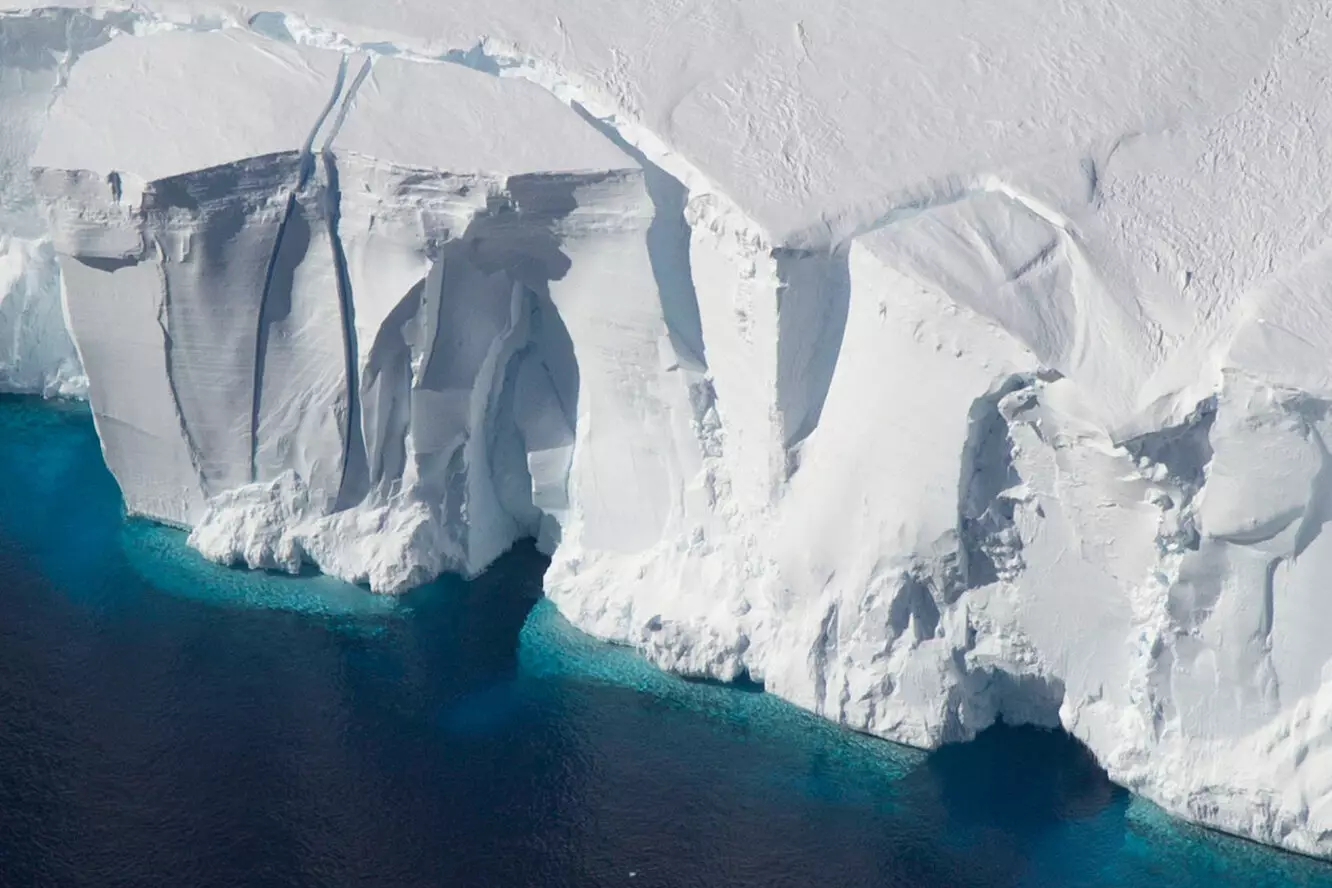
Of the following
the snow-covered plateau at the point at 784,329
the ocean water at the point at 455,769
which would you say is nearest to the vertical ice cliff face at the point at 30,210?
the snow-covered plateau at the point at 784,329

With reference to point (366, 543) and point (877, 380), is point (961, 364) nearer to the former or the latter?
point (877, 380)

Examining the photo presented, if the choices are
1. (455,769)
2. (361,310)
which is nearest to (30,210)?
(361,310)

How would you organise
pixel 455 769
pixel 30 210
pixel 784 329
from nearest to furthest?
pixel 784 329
pixel 455 769
pixel 30 210

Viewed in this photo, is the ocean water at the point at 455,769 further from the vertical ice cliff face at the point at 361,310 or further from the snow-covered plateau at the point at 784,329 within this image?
the vertical ice cliff face at the point at 361,310

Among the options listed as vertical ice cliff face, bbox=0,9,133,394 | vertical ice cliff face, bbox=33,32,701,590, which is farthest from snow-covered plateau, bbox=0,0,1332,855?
vertical ice cliff face, bbox=0,9,133,394

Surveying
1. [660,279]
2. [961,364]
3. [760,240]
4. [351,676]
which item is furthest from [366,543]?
[961,364]

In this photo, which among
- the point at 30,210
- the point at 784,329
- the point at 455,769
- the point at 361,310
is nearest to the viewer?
the point at 784,329

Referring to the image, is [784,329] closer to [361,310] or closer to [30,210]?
[361,310]

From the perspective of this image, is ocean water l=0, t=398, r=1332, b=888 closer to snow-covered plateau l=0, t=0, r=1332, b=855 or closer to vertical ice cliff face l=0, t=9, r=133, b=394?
snow-covered plateau l=0, t=0, r=1332, b=855
